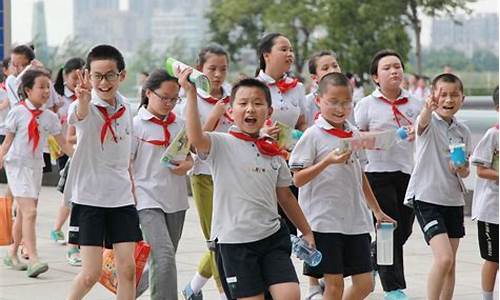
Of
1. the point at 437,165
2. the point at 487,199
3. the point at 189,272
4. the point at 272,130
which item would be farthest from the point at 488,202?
the point at 189,272

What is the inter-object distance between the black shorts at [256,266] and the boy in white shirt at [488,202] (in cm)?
185

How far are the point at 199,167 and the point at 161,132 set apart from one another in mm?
394

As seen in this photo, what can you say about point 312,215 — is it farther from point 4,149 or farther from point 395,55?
point 4,149

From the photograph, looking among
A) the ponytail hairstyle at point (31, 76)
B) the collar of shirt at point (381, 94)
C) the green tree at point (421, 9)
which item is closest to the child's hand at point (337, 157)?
the collar of shirt at point (381, 94)

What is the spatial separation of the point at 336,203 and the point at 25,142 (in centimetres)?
347

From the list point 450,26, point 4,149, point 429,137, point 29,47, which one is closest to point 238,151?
point 429,137

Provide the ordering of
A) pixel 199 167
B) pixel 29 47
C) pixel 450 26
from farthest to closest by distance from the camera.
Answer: pixel 450 26 → pixel 29 47 → pixel 199 167

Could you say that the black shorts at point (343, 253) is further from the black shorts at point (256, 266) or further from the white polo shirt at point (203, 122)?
the white polo shirt at point (203, 122)

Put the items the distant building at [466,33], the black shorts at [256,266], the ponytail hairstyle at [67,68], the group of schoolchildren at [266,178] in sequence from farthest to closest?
the distant building at [466,33], the ponytail hairstyle at [67,68], the group of schoolchildren at [266,178], the black shorts at [256,266]

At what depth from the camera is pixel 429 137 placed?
305 inches

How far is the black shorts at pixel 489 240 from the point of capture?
7719mm

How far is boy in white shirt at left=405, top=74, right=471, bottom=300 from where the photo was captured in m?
7.62

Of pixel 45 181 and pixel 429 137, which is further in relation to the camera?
pixel 45 181

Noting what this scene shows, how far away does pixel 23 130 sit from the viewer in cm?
947
